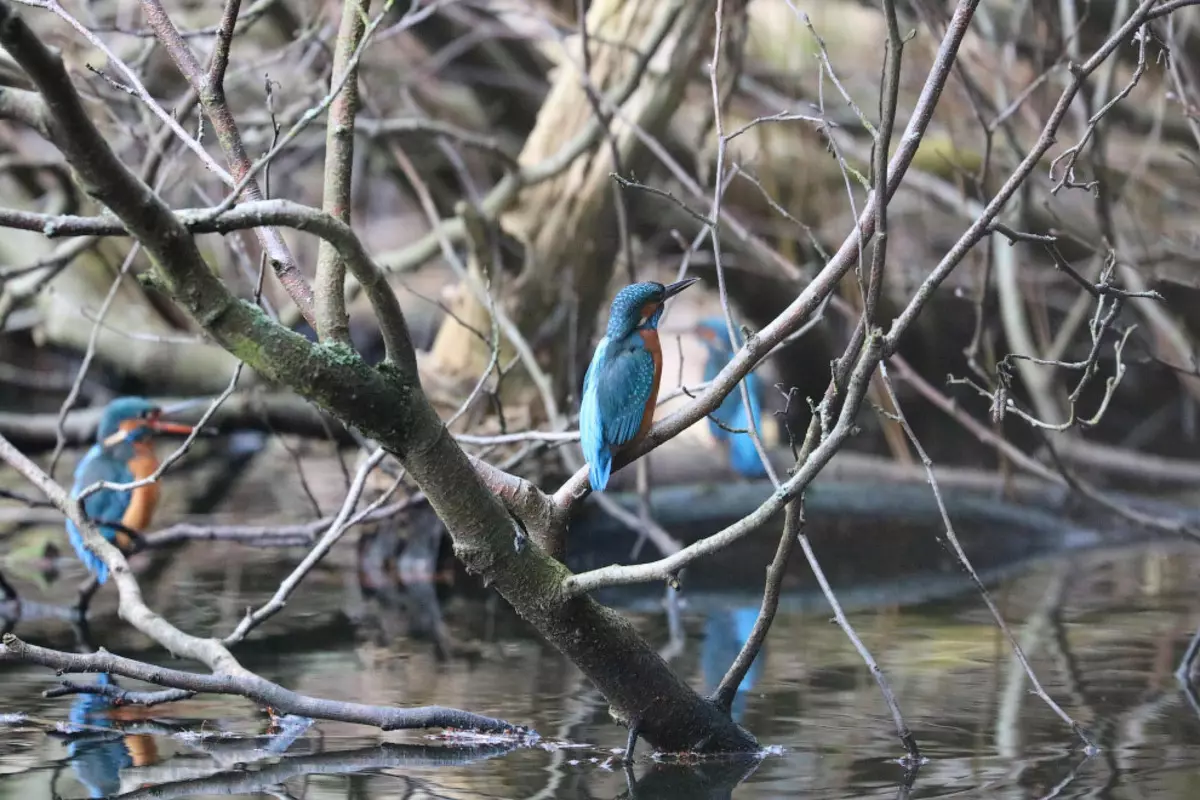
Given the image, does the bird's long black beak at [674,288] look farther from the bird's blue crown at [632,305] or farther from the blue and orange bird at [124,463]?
the blue and orange bird at [124,463]

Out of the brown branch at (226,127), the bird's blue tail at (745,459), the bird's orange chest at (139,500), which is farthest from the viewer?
the bird's blue tail at (745,459)

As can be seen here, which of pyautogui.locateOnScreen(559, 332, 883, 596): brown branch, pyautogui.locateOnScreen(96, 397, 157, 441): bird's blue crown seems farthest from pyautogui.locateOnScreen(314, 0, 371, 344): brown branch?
pyautogui.locateOnScreen(96, 397, 157, 441): bird's blue crown

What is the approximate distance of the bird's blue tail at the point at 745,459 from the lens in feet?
21.6

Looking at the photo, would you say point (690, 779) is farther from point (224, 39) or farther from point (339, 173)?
point (224, 39)

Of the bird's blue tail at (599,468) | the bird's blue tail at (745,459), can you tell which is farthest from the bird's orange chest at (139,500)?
the bird's blue tail at (599,468)

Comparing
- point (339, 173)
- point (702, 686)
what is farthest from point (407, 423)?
point (702, 686)

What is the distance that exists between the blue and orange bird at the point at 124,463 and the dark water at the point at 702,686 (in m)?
0.33

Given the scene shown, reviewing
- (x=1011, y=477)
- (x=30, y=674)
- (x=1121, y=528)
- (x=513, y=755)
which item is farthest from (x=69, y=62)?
(x=1121, y=528)

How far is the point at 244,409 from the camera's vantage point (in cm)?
649

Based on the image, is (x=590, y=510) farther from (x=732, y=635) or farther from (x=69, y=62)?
(x=69, y=62)

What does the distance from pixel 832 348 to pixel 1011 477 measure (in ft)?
7.26

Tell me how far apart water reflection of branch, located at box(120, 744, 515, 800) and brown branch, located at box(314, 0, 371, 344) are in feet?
3.16

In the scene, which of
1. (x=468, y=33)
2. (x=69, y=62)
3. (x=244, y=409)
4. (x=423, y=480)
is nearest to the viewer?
(x=423, y=480)

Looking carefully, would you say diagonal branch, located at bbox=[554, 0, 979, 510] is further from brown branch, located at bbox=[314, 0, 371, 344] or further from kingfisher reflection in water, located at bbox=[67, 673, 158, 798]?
kingfisher reflection in water, located at bbox=[67, 673, 158, 798]
